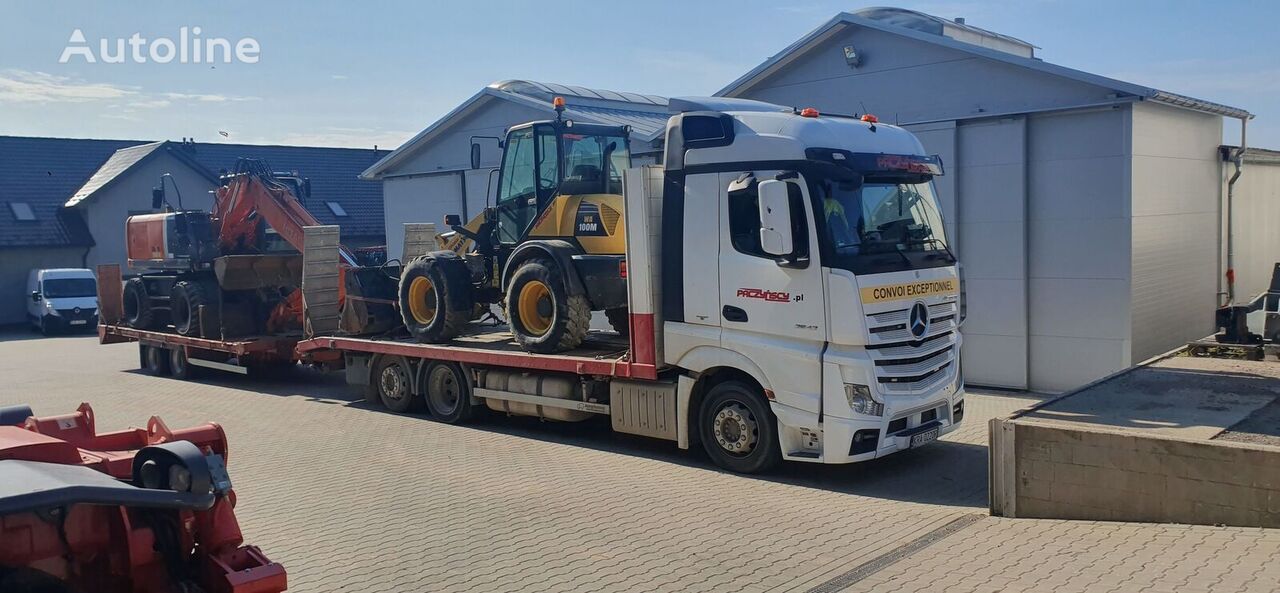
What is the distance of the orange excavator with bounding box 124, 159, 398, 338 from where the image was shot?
1705 cm

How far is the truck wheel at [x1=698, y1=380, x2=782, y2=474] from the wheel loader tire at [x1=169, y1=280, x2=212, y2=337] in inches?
441

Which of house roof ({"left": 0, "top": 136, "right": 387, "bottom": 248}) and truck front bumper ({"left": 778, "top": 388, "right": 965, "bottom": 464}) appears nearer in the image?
truck front bumper ({"left": 778, "top": 388, "right": 965, "bottom": 464})

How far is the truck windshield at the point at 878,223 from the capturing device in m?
8.52

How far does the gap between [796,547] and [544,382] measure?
188 inches

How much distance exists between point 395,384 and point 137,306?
8.98 metres

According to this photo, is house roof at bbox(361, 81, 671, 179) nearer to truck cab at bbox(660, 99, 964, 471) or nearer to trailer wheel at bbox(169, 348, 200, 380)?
trailer wheel at bbox(169, 348, 200, 380)

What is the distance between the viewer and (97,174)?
35875 millimetres

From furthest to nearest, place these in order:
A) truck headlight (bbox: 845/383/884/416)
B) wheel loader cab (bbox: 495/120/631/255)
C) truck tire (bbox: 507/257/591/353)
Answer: wheel loader cab (bbox: 495/120/631/255), truck tire (bbox: 507/257/591/353), truck headlight (bbox: 845/383/884/416)

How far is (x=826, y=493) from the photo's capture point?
28.1 feet

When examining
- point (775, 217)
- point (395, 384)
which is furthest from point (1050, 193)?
point (395, 384)

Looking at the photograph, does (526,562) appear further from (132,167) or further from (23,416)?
(132,167)

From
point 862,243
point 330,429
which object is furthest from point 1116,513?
point 330,429

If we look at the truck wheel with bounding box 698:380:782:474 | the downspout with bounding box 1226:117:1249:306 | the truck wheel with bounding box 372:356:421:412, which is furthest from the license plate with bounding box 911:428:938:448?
the downspout with bounding box 1226:117:1249:306

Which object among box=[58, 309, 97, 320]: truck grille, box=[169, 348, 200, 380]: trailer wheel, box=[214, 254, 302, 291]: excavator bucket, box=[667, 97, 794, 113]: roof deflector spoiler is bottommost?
box=[169, 348, 200, 380]: trailer wheel
